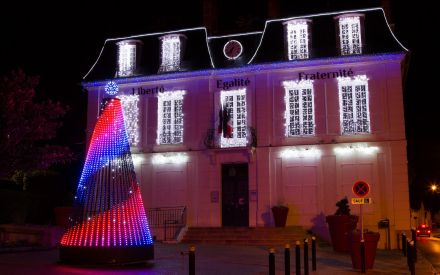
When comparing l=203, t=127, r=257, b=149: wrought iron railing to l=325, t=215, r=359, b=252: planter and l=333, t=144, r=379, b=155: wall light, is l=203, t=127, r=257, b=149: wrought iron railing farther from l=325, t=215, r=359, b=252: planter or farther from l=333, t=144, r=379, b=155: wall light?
l=325, t=215, r=359, b=252: planter

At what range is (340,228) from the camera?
17656 mm

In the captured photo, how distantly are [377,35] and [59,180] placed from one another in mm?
15590

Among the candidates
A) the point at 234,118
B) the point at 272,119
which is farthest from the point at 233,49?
the point at 272,119

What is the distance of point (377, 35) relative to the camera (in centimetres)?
2109

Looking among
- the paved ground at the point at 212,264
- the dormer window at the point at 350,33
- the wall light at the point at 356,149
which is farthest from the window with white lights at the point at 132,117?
the dormer window at the point at 350,33

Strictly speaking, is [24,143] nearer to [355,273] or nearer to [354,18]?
[355,273]

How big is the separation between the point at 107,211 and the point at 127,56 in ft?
44.4

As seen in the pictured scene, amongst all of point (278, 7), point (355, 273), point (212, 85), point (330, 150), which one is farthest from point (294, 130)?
point (355, 273)

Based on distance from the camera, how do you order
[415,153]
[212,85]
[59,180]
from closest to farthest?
[212,85] → [59,180] → [415,153]

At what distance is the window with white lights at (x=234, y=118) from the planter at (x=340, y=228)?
5.49m

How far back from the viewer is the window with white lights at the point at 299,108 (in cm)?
2123

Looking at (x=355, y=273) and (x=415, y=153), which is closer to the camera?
(x=355, y=273)

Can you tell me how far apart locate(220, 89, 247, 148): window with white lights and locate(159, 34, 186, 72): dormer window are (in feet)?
8.90

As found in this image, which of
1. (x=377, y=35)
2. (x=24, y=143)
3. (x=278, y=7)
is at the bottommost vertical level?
(x=24, y=143)
